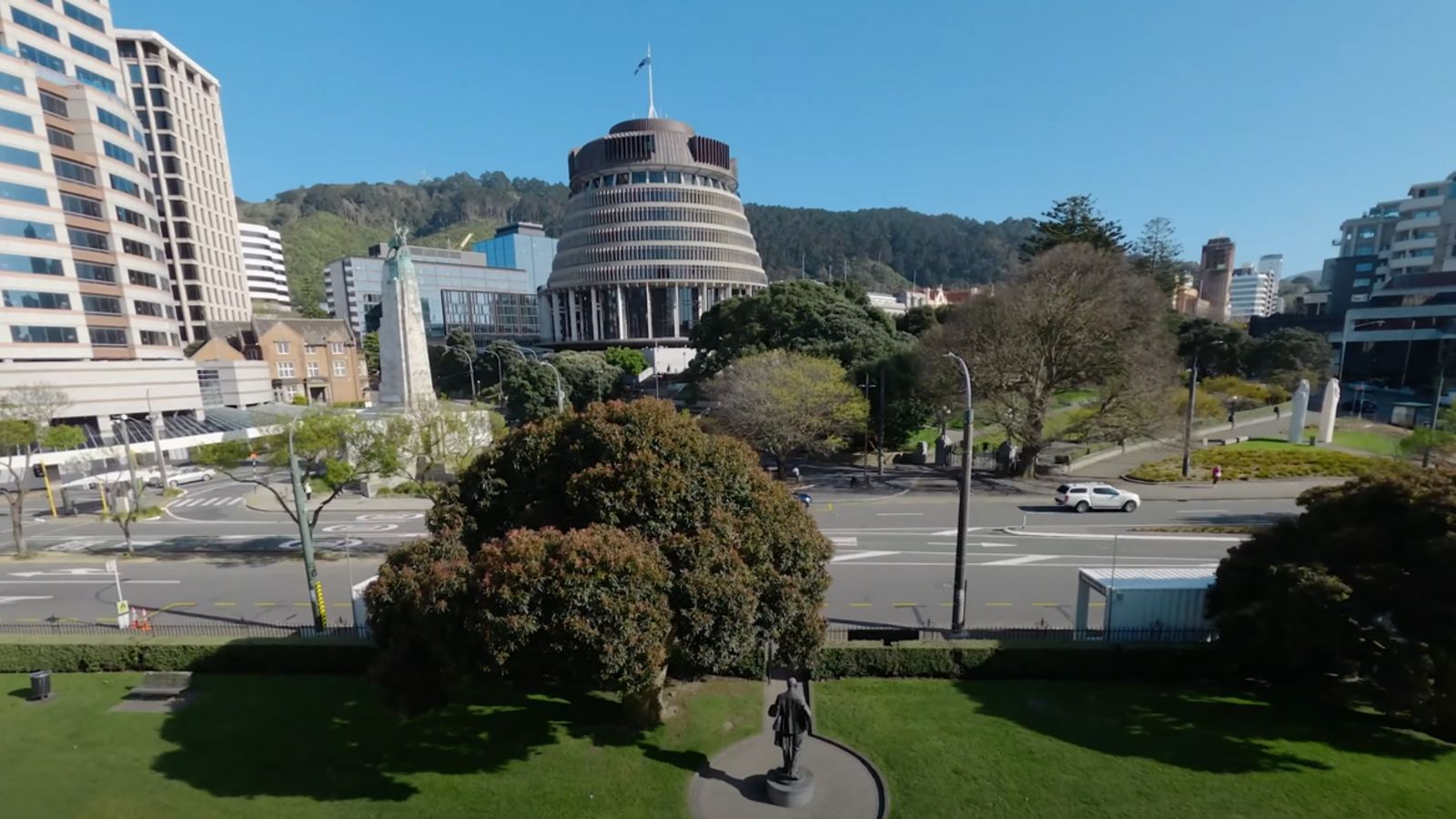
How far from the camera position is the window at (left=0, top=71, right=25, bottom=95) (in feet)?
129

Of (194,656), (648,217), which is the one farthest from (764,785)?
(648,217)

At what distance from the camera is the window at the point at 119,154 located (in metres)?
45.8

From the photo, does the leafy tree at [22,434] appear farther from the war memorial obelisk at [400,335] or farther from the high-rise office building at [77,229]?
the war memorial obelisk at [400,335]

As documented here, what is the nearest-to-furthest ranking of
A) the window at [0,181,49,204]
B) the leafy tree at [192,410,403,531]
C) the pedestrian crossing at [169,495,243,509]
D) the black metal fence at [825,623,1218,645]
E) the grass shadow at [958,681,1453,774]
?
the grass shadow at [958,681,1453,774]
the black metal fence at [825,623,1218,645]
the leafy tree at [192,410,403,531]
the pedestrian crossing at [169,495,243,509]
the window at [0,181,49,204]

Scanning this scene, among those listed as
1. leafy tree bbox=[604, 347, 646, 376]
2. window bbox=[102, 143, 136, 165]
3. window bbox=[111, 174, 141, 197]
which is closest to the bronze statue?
window bbox=[111, 174, 141, 197]

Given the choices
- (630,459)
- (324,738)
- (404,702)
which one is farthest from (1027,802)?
(324,738)

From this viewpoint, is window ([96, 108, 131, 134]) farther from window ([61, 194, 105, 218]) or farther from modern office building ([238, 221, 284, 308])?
modern office building ([238, 221, 284, 308])

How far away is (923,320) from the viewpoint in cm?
7281

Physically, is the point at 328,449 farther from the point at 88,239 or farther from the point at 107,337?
the point at 88,239

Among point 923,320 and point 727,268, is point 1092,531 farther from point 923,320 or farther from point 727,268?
point 727,268

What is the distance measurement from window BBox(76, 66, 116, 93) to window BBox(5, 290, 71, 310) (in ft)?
57.0

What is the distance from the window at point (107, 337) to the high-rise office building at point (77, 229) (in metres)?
0.08

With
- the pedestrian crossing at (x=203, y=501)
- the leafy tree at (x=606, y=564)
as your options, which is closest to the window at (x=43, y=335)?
the pedestrian crossing at (x=203, y=501)

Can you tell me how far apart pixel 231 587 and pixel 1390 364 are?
10406cm
